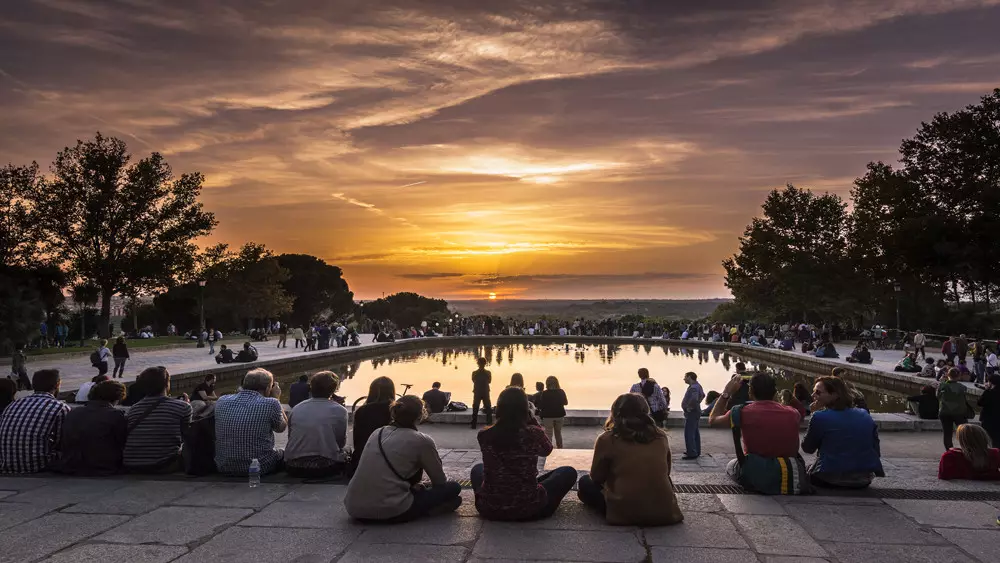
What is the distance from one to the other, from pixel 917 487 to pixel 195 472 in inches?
259

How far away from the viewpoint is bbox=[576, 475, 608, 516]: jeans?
5.22m

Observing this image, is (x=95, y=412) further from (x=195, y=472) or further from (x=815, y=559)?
(x=815, y=559)

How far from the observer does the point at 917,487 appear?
6.11 metres

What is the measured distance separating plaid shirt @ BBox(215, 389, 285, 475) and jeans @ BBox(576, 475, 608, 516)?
286 centimetres

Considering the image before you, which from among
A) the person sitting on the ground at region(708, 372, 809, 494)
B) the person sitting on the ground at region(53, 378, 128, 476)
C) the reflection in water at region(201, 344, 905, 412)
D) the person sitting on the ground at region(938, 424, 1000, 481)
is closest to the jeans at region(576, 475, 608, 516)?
the person sitting on the ground at region(708, 372, 809, 494)

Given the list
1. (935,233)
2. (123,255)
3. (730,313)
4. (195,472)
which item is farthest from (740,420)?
(730,313)

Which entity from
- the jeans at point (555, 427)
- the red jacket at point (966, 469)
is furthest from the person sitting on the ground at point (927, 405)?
the jeans at point (555, 427)

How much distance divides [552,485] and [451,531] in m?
0.86

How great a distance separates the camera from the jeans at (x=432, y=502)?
5.06 metres

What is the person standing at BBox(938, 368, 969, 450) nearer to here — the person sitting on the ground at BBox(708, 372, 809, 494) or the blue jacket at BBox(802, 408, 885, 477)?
the blue jacket at BBox(802, 408, 885, 477)

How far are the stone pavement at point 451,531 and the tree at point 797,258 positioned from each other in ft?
141

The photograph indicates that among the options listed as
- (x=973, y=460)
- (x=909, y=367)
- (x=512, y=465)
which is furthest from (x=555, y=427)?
(x=909, y=367)

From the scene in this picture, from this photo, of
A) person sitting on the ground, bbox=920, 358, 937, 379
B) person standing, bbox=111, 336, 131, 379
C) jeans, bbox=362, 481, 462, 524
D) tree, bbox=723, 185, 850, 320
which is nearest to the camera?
jeans, bbox=362, 481, 462, 524

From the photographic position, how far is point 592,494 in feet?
17.3
